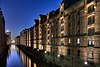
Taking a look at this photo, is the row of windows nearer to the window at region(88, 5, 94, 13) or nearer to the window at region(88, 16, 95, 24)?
the window at region(88, 16, 95, 24)

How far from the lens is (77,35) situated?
45500 millimetres

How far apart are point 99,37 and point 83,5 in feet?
32.8

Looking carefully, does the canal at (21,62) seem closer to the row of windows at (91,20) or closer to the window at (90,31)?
the window at (90,31)

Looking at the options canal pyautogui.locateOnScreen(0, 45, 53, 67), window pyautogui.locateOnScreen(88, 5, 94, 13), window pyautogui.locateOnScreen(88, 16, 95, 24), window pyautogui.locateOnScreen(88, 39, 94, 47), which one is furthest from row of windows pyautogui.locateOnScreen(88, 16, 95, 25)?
canal pyautogui.locateOnScreen(0, 45, 53, 67)

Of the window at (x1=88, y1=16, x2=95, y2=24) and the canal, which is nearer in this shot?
the window at (x1=88, y1=16, x2=95, y2=24)

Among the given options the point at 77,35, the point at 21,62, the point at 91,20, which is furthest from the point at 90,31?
the point at 21,62

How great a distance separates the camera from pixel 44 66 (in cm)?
4759

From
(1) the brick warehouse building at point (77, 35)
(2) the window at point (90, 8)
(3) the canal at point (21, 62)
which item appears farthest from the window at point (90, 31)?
(3) the canal at point (21, 62)

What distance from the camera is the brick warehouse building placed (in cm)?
3562

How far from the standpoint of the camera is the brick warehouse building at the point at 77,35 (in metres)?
35.6

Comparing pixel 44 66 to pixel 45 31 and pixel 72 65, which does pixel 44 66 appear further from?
pixel 45 31

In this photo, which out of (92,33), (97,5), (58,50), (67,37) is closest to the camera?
(97,5)

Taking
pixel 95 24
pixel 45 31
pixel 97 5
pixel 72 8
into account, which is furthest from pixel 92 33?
pixel 45 31

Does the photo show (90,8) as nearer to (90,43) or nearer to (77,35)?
(90,43)
